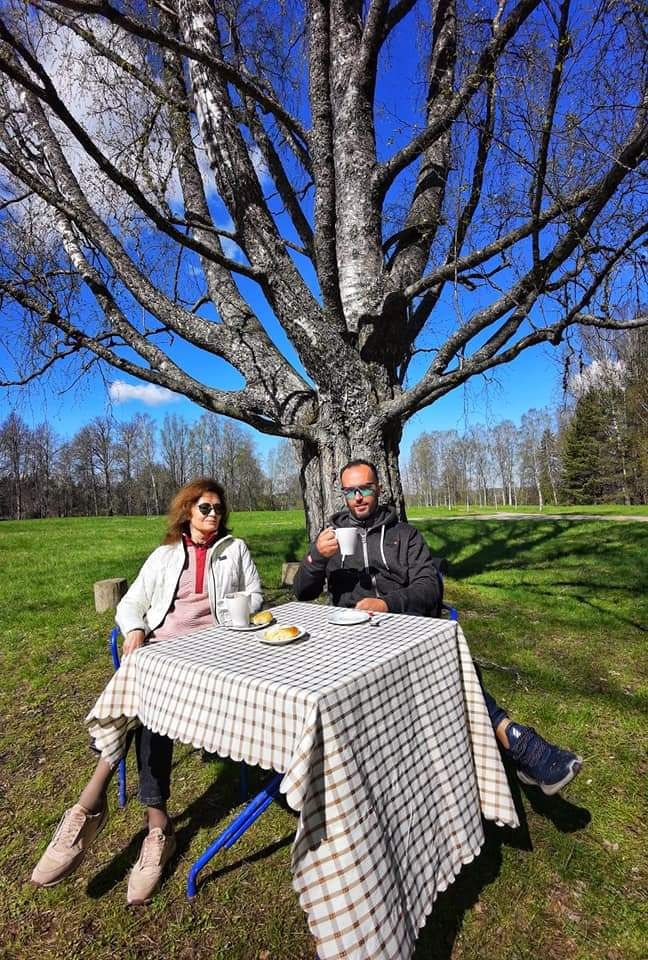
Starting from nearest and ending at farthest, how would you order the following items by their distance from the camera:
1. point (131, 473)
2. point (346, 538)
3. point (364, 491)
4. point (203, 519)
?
point (346, 538) < point (203, 519) < point (364, 491) < point (131, 473)

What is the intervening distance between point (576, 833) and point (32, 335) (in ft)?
19.5

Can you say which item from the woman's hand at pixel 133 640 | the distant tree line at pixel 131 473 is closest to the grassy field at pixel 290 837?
the woman's hand at pixel 133 640

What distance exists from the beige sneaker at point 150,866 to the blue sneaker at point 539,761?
161 centimetres

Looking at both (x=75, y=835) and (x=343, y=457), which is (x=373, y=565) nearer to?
(x=343, y=457)

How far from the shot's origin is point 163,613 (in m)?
2.57

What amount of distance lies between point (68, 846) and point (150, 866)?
14.0 inches

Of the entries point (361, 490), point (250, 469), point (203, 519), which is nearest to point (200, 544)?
point (203, 519)

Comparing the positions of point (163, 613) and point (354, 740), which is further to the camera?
point (163, 613)

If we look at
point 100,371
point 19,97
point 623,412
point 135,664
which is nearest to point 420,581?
point 135,664

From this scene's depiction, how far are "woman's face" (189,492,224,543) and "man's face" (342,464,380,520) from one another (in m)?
0.79

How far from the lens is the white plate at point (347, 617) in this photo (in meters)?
2.13

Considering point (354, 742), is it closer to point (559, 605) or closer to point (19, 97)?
point (559, 605)

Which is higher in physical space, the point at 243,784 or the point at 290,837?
the point at 243,784

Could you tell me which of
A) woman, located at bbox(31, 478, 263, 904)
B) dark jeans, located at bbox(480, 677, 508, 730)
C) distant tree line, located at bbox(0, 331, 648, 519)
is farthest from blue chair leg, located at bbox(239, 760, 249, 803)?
distant tree line, located at bbox(0, 331, 648, 519)
